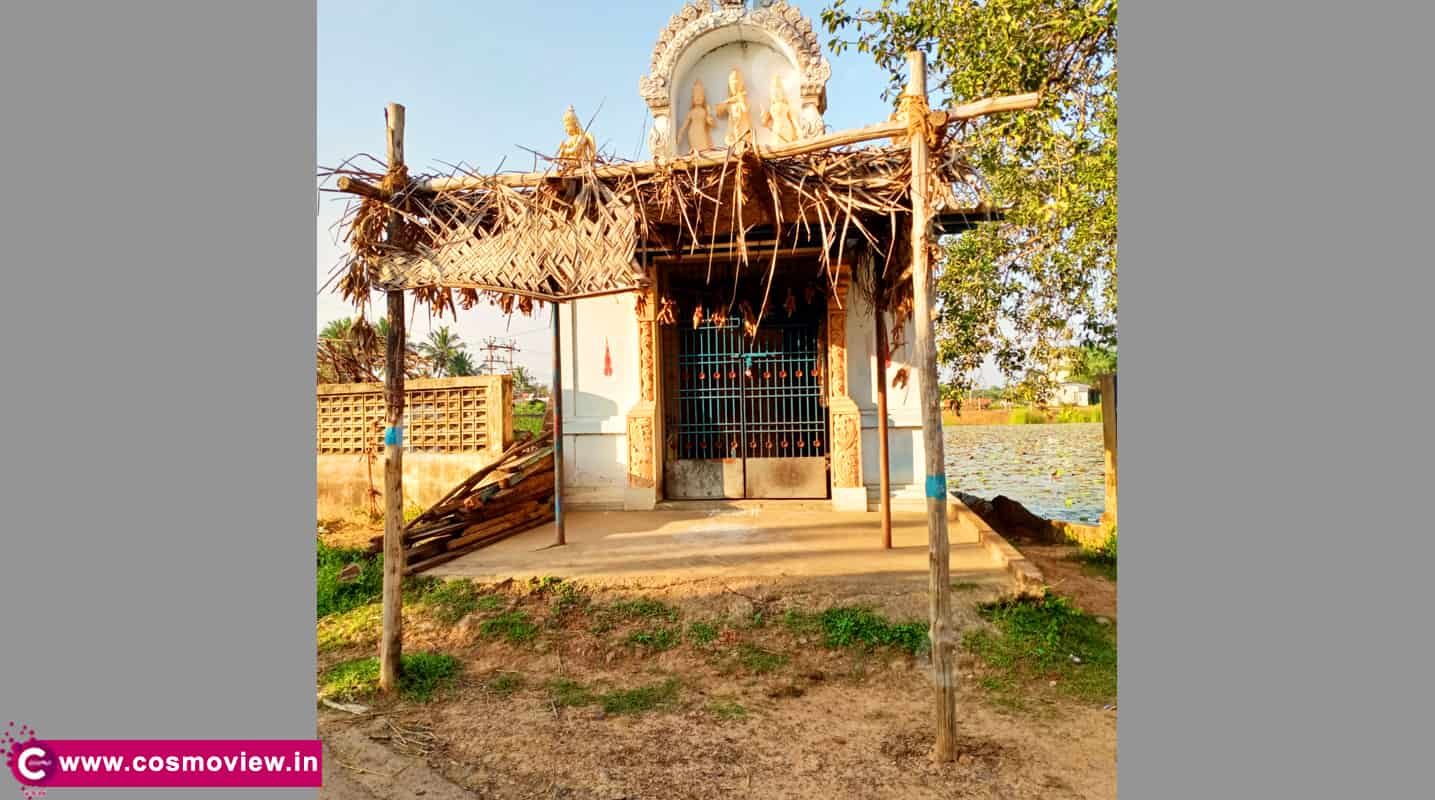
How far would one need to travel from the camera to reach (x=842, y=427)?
851 cm

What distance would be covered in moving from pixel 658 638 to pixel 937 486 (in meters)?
2.45

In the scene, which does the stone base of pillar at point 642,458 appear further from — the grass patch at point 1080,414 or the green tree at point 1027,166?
the grass patch at point 1080,414

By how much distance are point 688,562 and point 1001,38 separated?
18.7ft

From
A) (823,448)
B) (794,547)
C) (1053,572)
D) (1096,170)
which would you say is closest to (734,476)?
(823,448)

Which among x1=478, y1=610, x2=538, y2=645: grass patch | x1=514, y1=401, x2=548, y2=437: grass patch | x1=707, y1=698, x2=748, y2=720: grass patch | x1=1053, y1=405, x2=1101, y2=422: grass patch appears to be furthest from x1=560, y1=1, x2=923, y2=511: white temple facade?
x1=514, y1=401, x2=548, y2=437: grass patch

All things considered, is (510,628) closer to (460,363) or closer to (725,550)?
(725,550)

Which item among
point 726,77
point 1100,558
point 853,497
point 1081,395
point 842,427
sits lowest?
point 1100,558

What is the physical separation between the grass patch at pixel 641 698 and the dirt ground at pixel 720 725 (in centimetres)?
8

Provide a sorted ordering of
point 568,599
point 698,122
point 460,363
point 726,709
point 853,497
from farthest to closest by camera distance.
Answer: point 460,363, point 698,122, point 853,497, point 568,599, point 726,709

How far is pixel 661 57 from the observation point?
9531 mm

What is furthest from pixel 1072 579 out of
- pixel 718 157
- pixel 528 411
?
pixel 528 411

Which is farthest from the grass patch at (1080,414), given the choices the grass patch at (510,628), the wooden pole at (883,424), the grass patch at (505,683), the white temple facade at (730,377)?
the grass patch at (505,683)

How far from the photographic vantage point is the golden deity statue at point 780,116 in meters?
9.45

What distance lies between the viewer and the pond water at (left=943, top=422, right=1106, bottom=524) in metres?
14.4
